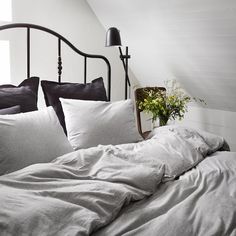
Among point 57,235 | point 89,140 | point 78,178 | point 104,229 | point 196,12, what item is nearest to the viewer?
point 57,235

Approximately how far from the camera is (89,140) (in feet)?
6.46

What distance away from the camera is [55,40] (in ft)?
9.91

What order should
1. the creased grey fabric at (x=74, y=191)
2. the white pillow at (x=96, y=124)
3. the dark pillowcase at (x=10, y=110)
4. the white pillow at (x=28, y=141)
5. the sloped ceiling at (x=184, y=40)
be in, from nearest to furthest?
the creased grey fabric at (x=74, y=191) → the white pillow at (x=28, y=141) → the dark pillowcase at (x=10, y=110) → the white pillow at (x=96, y=124) → the sloped ceiling at (x=184, y=40)

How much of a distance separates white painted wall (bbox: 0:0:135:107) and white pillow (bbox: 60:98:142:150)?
0.93m

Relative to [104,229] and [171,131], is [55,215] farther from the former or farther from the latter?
[171,131]

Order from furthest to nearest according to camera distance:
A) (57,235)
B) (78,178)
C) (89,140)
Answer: (89,140)
(78,178)
(57,235)

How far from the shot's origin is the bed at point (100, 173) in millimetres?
1055

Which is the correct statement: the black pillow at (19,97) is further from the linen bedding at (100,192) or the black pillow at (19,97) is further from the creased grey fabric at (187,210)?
the creased grey fabric at (187,210)

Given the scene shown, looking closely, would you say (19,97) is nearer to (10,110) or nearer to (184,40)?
(10,110)

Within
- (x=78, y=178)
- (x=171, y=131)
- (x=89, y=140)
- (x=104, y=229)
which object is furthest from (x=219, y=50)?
(x=104, y=229)

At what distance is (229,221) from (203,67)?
2.21 m

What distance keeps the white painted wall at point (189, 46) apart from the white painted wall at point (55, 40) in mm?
184

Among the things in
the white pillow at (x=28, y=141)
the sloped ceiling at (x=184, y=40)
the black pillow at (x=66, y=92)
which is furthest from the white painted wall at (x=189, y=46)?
the white pillow at (x=28, y=141)

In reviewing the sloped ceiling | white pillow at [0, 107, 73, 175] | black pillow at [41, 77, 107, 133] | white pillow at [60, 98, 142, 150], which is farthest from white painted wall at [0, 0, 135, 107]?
white pillow at [0, 107, 73, 175]
